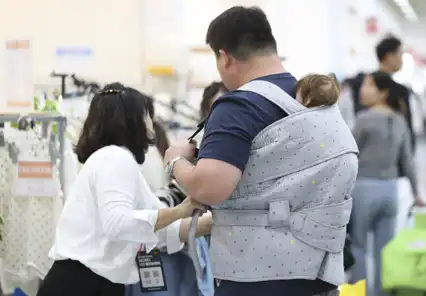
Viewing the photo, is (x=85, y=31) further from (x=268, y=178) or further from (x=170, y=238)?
(x=268, y=178)

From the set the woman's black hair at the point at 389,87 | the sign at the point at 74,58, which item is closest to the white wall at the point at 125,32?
the sign at the point at 74,58

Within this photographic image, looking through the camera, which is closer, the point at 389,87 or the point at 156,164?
the point at 156,164

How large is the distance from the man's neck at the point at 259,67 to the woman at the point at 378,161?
2.71 metres

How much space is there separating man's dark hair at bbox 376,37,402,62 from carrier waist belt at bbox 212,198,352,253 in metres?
3.31

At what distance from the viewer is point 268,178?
1855 millimetres

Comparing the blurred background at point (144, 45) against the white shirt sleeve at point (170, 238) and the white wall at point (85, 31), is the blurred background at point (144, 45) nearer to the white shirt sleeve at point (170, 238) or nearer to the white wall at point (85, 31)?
the white wall at point (85, 31)

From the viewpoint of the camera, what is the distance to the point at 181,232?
8.43 ft

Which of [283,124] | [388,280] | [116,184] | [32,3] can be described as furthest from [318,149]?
[32,3]

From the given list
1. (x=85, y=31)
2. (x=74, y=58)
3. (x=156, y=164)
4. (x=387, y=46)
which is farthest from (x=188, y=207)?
(x=85, y=31)

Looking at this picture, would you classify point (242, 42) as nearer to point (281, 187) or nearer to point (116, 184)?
point (281, 187)

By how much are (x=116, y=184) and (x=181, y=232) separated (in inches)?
16.3

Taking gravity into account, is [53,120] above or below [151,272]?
above

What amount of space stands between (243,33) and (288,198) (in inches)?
18.3

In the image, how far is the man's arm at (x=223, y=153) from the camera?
1758 millimetres
